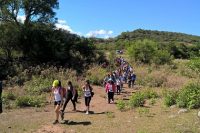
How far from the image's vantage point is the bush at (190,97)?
19219 mm

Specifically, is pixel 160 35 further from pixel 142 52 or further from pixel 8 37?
pixel 8 37

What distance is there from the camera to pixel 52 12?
51031 millimetres

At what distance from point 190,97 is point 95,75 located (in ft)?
66.8

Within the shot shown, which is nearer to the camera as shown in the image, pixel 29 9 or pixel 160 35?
pixel 29 9

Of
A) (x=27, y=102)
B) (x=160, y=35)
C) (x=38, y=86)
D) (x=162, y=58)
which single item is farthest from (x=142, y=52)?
(x=160, y=35)

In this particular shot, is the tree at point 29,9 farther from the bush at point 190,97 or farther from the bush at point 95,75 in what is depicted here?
the bush at point 190,97

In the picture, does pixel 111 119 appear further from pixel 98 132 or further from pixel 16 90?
pixel 16 90

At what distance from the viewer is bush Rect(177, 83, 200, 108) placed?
19219 millimetres

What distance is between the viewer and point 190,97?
19.7 m

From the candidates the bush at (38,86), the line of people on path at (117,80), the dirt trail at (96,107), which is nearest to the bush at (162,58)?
the line of people on path at (117,80)

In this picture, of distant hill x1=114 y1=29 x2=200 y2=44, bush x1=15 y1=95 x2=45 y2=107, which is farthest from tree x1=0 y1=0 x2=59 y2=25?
distant hill x1=114 y1=29 x2=200 y2=44

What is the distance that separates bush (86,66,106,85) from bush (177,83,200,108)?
1743 cm

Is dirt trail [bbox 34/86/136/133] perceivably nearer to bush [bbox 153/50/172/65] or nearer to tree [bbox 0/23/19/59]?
tree [bbox 0/23/19/59]

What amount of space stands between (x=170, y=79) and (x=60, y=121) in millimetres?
26029
